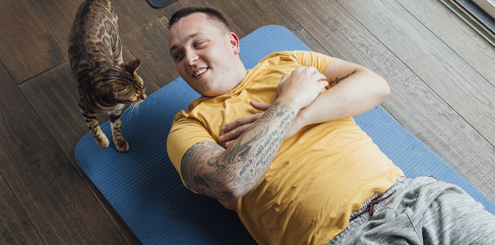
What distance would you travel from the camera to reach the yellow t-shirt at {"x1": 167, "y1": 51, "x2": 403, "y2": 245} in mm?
1018

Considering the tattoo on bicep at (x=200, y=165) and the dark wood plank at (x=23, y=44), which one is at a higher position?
the tattoo on bicep at (x=200, y=165)

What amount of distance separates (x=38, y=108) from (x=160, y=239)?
1016 millimetres

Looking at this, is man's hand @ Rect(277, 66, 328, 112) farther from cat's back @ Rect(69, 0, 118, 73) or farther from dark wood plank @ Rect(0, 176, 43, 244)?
dark wood plank @ Rect(0, 176, 43, 244)

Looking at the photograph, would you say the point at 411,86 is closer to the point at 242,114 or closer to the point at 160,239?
the point at 242,114

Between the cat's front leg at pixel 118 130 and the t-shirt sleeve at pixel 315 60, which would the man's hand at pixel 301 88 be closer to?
the t-shirt sleeve at pixel 315 60

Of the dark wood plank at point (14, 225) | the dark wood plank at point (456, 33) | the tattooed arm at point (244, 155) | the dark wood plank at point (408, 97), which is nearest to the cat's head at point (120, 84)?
the tattooed arm at point (244, 155)

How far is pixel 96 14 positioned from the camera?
1542mm

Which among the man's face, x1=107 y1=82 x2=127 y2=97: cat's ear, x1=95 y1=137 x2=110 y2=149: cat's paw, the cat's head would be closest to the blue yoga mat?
x1=95 y1=137 x2=110 y2=149: cat's paw

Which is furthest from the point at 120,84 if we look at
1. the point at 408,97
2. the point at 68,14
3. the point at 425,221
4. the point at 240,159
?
the point at 408,97

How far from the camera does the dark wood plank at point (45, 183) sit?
1.52 meters

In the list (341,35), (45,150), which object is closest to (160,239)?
(45,150)

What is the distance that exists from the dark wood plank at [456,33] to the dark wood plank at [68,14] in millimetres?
1640

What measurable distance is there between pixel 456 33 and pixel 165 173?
1886 millimetres

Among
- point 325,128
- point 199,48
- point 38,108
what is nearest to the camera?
point 325,128
